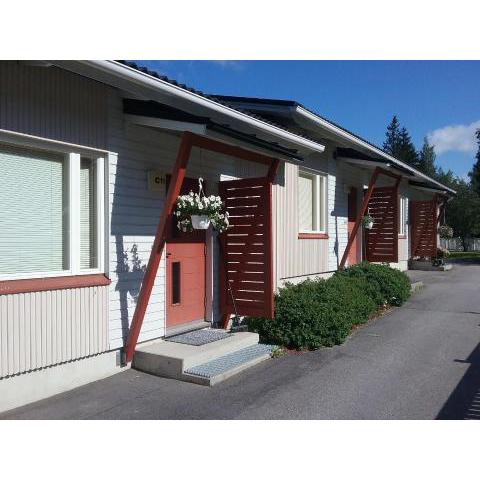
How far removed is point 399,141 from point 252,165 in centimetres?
5789

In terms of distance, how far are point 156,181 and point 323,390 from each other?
3110 millimetres

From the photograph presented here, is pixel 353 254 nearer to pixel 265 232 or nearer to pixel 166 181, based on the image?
pixel 265 232

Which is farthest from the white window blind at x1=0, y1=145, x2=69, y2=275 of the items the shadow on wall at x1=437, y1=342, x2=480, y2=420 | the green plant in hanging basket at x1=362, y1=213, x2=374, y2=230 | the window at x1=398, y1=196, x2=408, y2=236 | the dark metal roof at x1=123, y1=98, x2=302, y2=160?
the window at x1=398, y1=196, x2=408, y2=236

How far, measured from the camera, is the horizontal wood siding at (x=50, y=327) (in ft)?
14.8

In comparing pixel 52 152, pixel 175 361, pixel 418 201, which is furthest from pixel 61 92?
pixel 418 201

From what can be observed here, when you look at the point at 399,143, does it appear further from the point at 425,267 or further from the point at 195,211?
the point at 195,211

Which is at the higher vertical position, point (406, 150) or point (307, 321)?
point (406, 150)

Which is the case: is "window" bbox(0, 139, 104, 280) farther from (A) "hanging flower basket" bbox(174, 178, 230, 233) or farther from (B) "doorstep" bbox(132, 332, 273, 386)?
(B) "doorstep" bbox(132, 332, 273, 386)

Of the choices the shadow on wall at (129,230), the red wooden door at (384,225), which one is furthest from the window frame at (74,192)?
the red wooden door at (384,225)

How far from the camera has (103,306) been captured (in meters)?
5.46

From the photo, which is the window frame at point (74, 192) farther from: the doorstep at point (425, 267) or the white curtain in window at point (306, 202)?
the doorstep at point (425, 267)

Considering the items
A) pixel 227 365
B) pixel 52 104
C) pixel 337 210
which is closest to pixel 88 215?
pixel 52 104

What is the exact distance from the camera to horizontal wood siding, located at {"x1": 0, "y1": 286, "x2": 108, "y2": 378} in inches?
178

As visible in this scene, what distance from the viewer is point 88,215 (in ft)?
17.9
